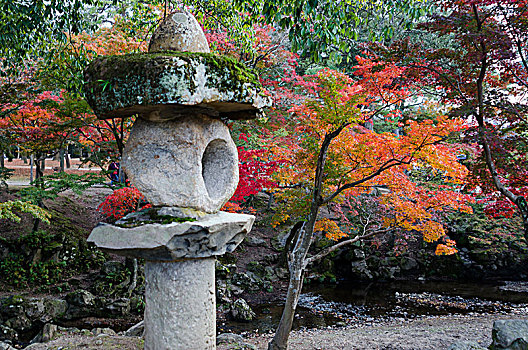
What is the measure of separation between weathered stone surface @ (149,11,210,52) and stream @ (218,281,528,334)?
6704mm

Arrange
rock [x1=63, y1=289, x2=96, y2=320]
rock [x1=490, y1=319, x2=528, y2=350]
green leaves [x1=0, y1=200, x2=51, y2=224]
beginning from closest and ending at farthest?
rock [x1=490, y1=319, x2=528, y2=350] < green leaves [x1=0, y1=200, x2=51, y2=224] < rock [x1=63, y1=289, x2=96, y2=320]

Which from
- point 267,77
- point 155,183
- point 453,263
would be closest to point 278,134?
point 267,77

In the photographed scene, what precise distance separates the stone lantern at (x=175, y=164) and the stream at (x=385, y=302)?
5.40 meters

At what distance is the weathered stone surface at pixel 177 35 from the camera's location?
10.9 feet

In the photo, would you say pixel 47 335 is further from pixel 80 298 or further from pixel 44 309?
pixel 80 298

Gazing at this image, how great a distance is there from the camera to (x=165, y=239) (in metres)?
2.99

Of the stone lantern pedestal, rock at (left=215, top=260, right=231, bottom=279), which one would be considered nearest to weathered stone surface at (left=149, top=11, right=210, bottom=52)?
the stone lantern pedestal

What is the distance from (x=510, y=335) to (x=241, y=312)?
580 cm

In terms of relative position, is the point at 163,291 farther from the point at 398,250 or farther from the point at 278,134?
the point at 398,250

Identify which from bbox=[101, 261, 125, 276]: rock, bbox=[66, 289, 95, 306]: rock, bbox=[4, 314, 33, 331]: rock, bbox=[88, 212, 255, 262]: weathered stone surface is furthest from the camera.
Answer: bbox=[101, 261, 125, 276]: rock

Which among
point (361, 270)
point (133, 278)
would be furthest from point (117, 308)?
point (361, 270)

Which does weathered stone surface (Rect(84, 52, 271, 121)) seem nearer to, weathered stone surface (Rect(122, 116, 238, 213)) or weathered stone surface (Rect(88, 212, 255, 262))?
weathered stone surface (Rect(122, 116, 238, 213))

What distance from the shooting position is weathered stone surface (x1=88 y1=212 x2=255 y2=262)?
299 centimetres

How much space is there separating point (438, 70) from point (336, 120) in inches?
82.3
